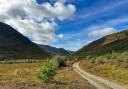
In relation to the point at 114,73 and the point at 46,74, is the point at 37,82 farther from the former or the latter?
the point at 114,73

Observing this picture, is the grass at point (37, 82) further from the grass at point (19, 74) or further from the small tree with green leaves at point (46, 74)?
the small tree with green leaves at point (46, 74)

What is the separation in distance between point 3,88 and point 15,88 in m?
1.55

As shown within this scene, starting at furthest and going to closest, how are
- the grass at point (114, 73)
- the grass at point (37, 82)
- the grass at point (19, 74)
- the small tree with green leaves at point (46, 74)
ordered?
the grass at point (114, 73)
the grass at point (19, 74)
the small tree with green leaves at point (46, 74)
the grass at point (37, 82)

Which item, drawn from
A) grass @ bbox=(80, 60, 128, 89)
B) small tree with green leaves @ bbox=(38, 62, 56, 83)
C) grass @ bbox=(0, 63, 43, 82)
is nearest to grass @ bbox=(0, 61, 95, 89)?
grass @ bbox=(0, 63, 43, 82)

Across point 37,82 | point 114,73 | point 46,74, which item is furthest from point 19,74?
point 37,82

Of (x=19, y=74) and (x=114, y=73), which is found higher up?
(x=19, y=74)

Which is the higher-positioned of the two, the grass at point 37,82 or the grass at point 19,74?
the grass at point 19,74

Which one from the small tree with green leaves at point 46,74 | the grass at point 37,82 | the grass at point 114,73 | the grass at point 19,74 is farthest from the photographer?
the grass at point 114,73

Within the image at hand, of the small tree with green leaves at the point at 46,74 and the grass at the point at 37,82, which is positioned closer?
the grass at the point at 37,82

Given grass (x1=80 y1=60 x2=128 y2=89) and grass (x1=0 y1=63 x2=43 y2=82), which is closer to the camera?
grass (x1=0 y1=63 x2=43 y2=82)

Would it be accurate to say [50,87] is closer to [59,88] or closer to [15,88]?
[59,88]

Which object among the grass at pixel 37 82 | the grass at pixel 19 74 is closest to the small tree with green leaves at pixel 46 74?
the grass at pixel 37 82

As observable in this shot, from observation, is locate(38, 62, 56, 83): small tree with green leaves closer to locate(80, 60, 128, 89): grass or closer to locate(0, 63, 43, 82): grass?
locate(0, 63, 43, 82): grass

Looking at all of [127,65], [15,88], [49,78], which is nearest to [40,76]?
[49,78]
